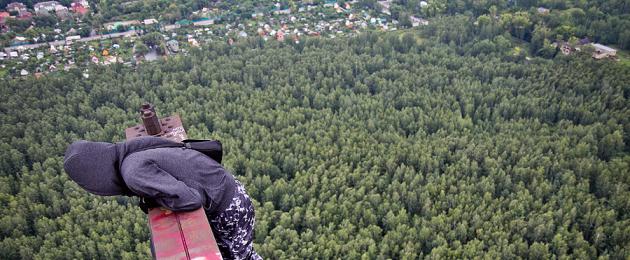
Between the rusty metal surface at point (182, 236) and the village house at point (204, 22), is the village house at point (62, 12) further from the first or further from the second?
the rusty metal surface at point (182, 236)

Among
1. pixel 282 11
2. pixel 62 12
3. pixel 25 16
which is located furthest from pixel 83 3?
pixel 282 11

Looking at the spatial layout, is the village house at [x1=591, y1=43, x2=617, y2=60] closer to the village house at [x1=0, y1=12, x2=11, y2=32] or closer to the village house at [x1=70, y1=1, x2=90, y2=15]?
the village house at [x1=70, y1=1, x2=90, y2=15]

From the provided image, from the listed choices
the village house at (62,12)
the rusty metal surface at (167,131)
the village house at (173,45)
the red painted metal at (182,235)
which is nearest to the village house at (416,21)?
the village house at (173,45)

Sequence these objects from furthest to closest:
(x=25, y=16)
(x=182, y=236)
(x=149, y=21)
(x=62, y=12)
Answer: (x=62, y=12), (x=149, y=21), (x=25, y=16), (x=182, y=236)

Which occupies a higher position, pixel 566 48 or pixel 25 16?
pixel 566 48

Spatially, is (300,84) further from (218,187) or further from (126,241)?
(218,187)

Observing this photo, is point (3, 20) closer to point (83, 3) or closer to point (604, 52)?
point (83, 3)

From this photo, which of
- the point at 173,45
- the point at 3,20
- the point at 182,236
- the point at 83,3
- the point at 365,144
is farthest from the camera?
the point at 83,3
